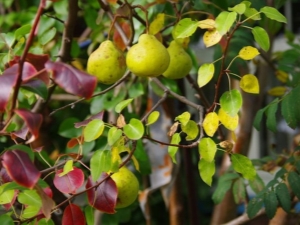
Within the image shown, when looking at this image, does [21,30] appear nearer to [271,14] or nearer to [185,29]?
[185,29]

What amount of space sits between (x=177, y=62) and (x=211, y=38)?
0.11 meters

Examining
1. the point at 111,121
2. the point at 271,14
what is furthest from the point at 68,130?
the point at 271,14

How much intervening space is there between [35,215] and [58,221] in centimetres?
39

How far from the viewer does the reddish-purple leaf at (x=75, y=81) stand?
61cm

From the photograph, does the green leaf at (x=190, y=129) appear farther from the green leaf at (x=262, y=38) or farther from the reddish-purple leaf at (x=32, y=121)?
the reddish-purple leaf at (x=32, y=121)

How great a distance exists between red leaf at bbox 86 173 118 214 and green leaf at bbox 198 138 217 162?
14 cm

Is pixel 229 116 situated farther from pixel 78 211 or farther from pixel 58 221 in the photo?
pixel 58 221

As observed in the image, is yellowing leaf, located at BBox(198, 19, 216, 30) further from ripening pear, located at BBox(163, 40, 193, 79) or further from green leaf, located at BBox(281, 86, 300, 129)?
green leaf, located at BBox(281, 86, 300, 129)

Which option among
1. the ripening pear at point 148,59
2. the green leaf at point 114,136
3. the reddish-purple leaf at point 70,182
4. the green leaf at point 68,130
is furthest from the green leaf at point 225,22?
the green leaf at point 68,130

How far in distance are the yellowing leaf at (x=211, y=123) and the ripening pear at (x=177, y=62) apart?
15 centimetres

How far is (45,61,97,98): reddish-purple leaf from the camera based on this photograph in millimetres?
614

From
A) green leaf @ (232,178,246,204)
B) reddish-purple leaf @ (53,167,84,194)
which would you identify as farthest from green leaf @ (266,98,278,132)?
reddish-purple leaf @ (53,167,84,194)

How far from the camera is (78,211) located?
93 cm

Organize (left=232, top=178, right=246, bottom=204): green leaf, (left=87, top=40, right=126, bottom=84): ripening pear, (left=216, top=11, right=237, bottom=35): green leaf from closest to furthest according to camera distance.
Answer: (left=216, top=11, right=237, bottom=35): green leaf < (left=87, top=40, right=126, bottom=84): ripening pear < (left=232, top=178, right=246, bottom=204): green leaf
